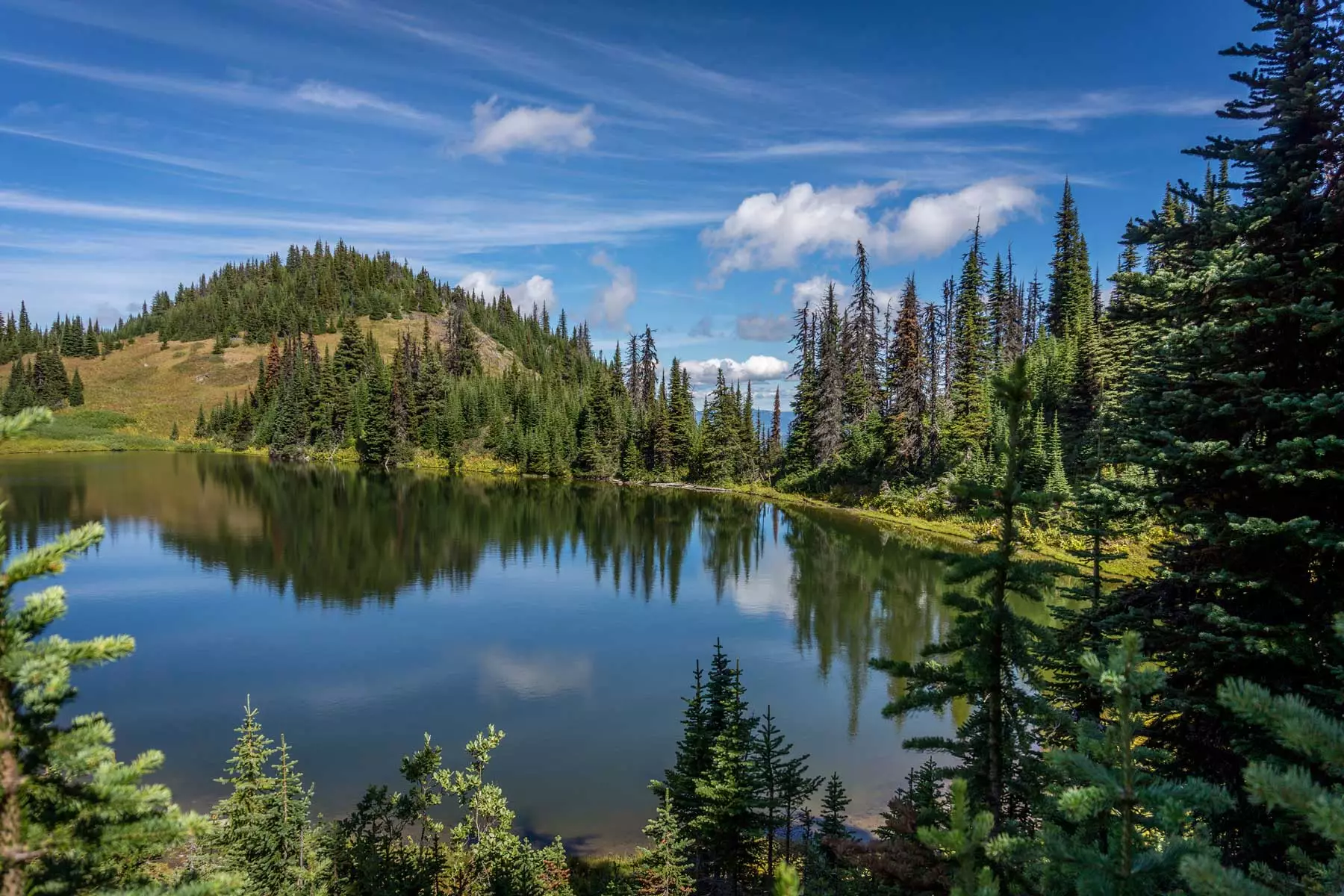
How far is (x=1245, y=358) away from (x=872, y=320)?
66.1m

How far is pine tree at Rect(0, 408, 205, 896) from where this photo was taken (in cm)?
332

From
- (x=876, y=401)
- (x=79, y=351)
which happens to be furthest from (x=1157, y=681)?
(x=79, y=351)

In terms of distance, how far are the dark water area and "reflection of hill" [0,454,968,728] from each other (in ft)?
0.92

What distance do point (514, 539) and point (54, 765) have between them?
47015mm

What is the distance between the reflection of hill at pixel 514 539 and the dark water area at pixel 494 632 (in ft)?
0.92

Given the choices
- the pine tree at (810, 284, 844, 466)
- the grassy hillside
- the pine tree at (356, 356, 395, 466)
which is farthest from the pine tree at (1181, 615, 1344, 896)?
the grassy hillside

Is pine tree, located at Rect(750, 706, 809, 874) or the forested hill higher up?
the forested hill

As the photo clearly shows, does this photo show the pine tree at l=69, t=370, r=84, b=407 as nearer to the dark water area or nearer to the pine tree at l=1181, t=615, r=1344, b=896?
the dark water area

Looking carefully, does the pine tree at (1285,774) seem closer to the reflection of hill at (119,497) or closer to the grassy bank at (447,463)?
the grassy bank at (447,463)

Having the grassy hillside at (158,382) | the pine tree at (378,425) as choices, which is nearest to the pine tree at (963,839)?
the pine tree at (378,425)

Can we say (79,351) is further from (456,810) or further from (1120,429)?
(1120,429)

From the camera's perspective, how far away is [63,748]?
3.60m

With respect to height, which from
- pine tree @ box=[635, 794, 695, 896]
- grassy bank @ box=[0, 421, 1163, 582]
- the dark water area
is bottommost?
the dark water area

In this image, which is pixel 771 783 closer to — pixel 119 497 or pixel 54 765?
pixel 54 765
